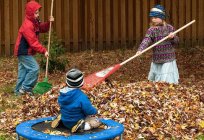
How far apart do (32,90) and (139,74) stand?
9.84 feet

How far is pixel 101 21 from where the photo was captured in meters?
13.0

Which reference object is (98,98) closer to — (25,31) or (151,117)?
(151,117)

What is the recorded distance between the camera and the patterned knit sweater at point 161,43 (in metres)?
7.87

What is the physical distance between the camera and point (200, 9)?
13.5m

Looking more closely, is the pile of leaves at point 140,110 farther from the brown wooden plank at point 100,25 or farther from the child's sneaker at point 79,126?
the brown wooden plank at point 100,25

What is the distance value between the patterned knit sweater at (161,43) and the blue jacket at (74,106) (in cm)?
294

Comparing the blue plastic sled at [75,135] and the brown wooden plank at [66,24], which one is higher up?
the brown wooden plank at [66,24]

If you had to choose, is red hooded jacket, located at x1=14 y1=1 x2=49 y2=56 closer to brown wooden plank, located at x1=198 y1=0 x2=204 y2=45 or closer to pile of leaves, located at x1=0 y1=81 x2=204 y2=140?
pile of leaves, located at x1=0 y1=81 x2=204 y2=140

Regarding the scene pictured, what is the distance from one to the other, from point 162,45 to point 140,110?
196 cm

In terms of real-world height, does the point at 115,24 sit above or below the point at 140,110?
above

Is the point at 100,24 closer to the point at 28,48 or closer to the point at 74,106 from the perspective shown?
the point at 28,48

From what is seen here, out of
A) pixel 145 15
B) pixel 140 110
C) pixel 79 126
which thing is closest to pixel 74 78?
pixel 79 126

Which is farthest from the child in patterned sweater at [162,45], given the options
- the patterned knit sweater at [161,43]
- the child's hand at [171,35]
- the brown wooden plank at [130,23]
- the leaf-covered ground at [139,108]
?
the brown wooden plank at [130,23]

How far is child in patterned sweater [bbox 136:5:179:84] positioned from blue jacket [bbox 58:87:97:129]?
2887mm
